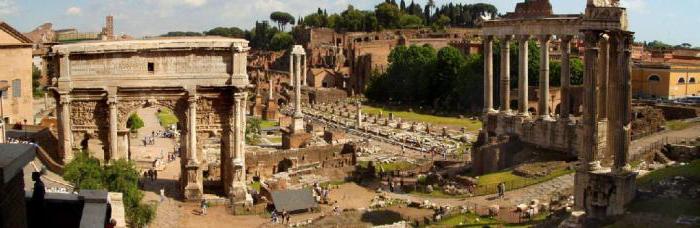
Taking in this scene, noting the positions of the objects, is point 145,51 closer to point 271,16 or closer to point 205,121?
point 205,121

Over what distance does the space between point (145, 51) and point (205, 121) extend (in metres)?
3.60

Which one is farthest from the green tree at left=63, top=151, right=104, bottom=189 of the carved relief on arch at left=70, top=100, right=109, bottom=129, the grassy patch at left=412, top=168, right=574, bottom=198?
the grassy patch at left=412, top=168, right=574, bottom=198

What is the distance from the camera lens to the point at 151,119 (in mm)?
71188

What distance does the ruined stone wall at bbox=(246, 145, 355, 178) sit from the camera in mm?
38188

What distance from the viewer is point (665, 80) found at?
188 feet

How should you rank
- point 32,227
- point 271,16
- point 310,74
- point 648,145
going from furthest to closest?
point 271,16 → point 310,74 → point 648,145 → point 32,227

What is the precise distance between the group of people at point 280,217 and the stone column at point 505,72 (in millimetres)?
13234

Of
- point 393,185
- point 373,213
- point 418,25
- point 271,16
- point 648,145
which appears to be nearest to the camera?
point 373,213

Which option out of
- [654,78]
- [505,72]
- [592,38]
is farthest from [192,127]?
[654,78]

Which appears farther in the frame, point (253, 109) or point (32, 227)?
point (253, 109)

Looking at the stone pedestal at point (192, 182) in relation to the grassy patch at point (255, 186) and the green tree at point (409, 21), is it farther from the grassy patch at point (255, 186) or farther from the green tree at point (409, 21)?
the green tree at point (409, 21)

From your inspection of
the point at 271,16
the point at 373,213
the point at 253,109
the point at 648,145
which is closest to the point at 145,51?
the point at 373,213

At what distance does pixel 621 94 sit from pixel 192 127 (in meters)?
Result: 16.5

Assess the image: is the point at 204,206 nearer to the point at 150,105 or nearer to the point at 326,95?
the point at 150,105
